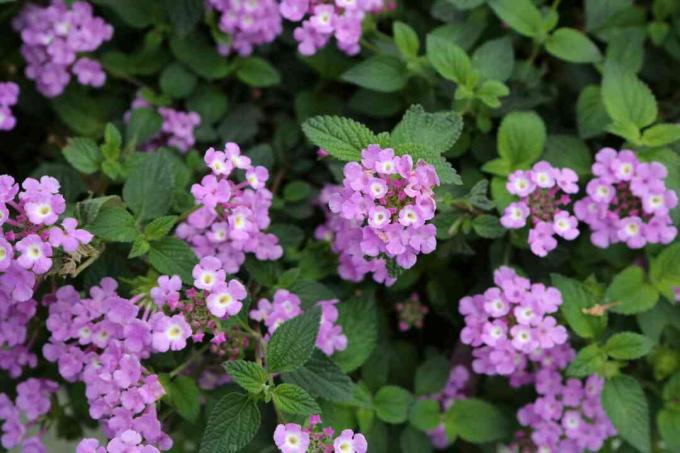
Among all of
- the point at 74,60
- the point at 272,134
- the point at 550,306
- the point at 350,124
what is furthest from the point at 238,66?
the point at 550,306

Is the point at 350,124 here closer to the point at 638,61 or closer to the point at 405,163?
the point at 405,163

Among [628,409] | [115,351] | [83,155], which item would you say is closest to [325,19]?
[83,155]

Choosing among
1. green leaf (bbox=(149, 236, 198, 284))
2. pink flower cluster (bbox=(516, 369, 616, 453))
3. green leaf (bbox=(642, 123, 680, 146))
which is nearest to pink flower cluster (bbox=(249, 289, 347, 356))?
green leaf (bbox=(149, 236, 198, 284))

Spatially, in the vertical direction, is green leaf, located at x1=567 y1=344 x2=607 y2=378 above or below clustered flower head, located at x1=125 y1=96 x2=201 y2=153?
below

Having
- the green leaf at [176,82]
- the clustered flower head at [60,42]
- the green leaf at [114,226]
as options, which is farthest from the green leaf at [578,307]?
the clustered flower head at [60,42]

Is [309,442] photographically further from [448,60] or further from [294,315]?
[448,60]

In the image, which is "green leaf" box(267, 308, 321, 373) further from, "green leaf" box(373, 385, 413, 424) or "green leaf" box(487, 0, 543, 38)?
"green leaf" box(487, 0, 543, 38)
